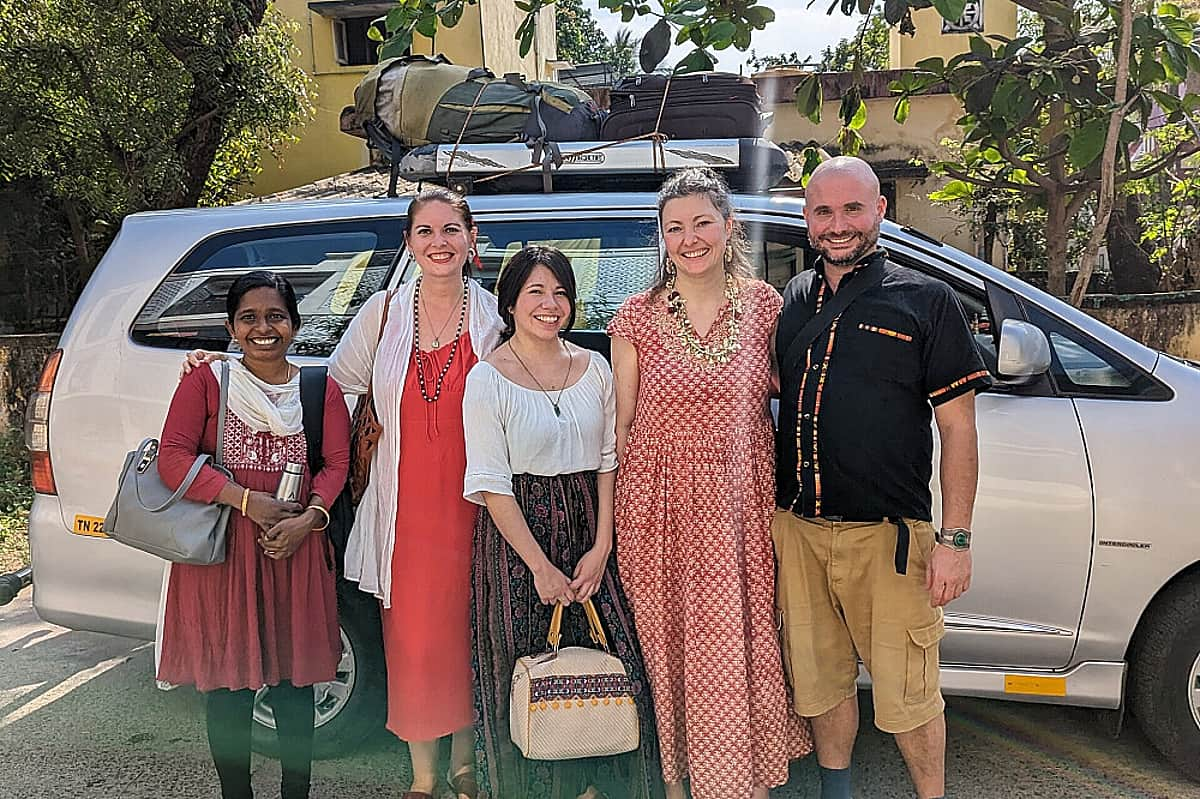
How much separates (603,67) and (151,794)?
831cm

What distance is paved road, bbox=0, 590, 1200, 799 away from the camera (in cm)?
346

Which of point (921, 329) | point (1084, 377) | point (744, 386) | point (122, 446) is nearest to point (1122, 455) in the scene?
point (1084, 377)

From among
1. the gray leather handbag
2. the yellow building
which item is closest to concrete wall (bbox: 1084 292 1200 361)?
the gray leather handbag

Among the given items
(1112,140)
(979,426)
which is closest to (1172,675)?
(979,426)

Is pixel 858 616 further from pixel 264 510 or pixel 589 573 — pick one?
pixel 264 510

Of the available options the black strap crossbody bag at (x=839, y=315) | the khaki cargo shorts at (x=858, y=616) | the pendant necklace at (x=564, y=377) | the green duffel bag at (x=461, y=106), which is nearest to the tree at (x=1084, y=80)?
the green duffel bag at (x=461, y=106)

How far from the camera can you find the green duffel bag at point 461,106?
3.83 m

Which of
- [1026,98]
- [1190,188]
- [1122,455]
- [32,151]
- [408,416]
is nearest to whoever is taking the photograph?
[408,416]

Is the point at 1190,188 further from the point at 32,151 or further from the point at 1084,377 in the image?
the point at 32,151

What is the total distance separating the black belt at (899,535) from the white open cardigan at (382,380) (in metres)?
1.05

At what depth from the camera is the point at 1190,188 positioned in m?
6.05

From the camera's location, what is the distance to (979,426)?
327 cm

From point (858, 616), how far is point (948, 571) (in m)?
0.27

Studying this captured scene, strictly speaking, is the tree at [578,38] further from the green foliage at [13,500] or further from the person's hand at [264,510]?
the person's hand at [264,510]
